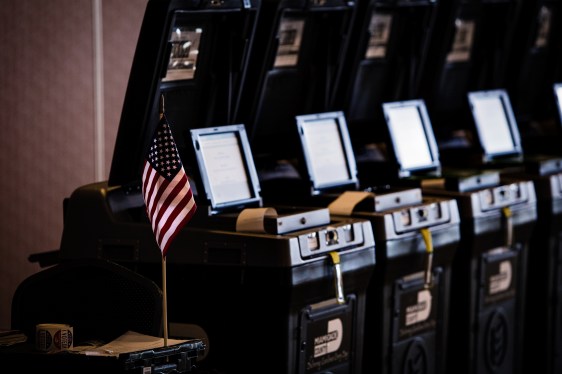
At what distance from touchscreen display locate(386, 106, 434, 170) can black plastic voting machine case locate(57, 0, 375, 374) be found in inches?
46.5

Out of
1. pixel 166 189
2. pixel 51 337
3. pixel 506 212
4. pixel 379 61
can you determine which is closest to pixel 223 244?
pixel 166 189

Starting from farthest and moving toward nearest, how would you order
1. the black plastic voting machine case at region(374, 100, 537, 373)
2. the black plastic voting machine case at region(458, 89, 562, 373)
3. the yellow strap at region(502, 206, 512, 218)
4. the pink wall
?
the black plastic voting machine case at region(458, 89, 562, 373), the yellow strap at region(502, 206, 512, 218), the black plastic voting machine case at region(374, 100, 537, 373), the pink wall

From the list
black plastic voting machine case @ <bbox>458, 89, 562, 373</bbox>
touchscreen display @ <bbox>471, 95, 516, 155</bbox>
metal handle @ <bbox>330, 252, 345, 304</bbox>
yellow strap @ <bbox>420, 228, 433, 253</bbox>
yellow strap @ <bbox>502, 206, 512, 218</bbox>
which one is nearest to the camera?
metal handle @ <bbox>330, 252, 345, 304</bbox>

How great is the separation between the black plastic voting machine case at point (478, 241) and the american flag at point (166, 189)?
2.23m

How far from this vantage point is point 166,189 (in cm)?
440

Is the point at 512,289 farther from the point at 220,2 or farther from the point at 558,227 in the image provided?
the point at 220,2

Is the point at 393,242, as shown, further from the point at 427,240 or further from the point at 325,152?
the point at 325,152

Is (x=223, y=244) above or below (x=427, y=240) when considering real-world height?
above

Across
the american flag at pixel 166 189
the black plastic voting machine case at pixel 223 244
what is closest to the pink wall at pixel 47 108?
the black plastic voting machine case at pixel 223 244

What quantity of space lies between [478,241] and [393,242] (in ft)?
3.01

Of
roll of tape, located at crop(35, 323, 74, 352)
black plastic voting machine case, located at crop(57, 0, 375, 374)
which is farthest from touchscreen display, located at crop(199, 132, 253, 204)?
roll of tape, located at crop(35, 323, 74, 352)

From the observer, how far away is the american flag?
14.4 ft

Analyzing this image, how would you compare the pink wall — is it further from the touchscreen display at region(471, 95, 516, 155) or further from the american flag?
the touchscreen display at region(471, 95, 516, 155)

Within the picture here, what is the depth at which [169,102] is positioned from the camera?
538 cm
